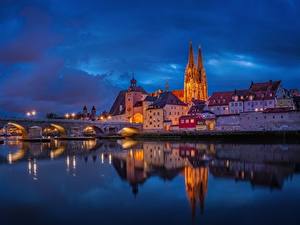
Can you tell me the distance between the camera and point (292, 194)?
587 inches

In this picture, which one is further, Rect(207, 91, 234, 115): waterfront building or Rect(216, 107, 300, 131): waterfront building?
Rect(207, 91, 234, 115): waterfront building

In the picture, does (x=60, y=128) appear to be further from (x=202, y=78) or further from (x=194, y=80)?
(x=202, y=78)

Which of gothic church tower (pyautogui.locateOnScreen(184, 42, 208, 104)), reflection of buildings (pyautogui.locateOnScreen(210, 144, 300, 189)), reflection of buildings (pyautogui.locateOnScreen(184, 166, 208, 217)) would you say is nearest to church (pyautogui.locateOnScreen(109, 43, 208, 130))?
gothic church tower (pyautogui.locateOnScreen(184, 42, 208, 104))

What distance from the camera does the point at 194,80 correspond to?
327ft

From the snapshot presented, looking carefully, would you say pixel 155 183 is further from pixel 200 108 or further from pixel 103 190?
pixel 200 108

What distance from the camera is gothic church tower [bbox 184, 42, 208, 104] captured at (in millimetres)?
98825

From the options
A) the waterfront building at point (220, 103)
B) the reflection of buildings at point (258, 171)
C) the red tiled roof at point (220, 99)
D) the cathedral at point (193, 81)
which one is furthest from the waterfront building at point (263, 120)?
the reflection of buildings at point (258, 171)

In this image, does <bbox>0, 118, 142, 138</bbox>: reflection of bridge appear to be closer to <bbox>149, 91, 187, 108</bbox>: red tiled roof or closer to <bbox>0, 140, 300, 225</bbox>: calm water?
<bbox>149, 91, 187, 108</bbox>: red tiled roof

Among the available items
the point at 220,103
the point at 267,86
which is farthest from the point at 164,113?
the point at 267,86

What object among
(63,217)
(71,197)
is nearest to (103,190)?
(71,197)

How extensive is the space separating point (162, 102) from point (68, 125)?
20.6 meters

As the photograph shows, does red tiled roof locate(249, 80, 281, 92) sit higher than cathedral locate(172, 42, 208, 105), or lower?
lower

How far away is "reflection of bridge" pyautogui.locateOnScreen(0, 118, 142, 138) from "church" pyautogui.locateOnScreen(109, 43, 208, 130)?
21.1 feet

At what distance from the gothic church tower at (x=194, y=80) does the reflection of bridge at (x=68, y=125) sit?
21.3 m
